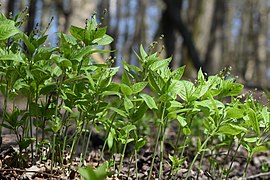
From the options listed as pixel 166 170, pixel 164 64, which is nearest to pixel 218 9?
pixel 166 170

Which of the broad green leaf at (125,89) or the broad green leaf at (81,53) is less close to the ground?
the broad green leaf at (81,53)

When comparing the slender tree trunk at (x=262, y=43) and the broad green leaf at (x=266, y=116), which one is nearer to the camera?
the broad green leaf at (x=266, y=116)

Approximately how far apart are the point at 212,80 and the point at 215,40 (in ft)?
26.8

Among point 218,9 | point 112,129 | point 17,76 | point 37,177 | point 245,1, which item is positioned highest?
point 245,1

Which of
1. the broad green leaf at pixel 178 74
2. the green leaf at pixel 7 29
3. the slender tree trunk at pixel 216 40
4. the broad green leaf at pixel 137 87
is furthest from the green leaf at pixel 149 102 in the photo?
the slender tree trunk at pixel 216 40

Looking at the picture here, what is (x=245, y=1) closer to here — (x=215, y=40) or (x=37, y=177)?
(x=215, y=40)

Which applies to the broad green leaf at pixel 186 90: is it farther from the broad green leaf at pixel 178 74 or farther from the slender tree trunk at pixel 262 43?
the slender tree trunk at pixel 262 43

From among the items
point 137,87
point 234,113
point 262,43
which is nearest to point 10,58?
point 137,87

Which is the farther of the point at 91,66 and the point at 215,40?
the point at 215,40

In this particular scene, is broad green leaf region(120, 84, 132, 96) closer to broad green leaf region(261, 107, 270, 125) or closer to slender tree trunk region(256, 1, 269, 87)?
broad green leaf region(261, 107, 270, 125)

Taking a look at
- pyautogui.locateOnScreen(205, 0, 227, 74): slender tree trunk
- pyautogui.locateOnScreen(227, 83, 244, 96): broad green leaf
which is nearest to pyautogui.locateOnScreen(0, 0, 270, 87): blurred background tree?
pyautogui.locateOnScreen(205, 0, 227, 74): slender tree trunk

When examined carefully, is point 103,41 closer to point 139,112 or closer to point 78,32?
point 78,32

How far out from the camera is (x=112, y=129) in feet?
5.94

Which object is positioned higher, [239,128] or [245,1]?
[245,1]
